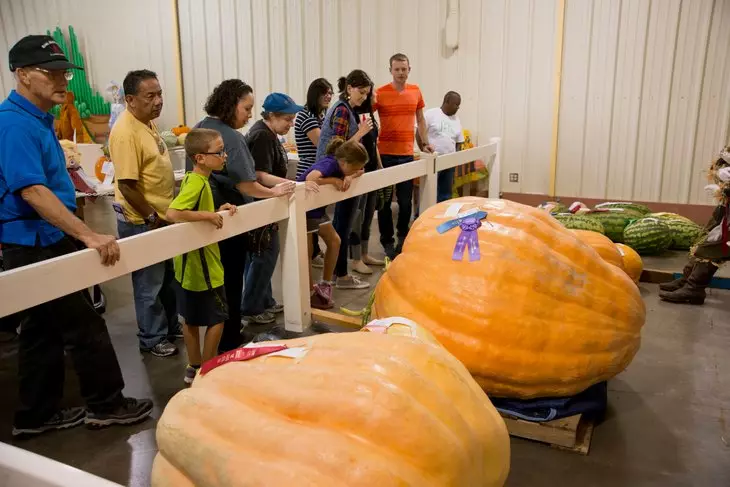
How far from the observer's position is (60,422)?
119 inches

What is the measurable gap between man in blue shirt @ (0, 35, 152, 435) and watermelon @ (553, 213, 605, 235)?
4381 mm

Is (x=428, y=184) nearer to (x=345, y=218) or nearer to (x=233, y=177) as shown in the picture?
(x=345, y=218)

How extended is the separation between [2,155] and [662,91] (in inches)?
304

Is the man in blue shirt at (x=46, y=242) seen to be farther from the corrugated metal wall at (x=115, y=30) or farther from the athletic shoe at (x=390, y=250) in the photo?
the corrugated metal wall at (x=115, y=30)

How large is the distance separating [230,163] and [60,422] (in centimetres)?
164

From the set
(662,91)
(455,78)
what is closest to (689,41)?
(662,91)

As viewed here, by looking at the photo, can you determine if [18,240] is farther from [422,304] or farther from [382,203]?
[382,203]

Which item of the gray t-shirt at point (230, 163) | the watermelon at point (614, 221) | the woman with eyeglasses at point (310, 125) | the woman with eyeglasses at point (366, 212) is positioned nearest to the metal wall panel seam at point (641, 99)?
the watermelon at point (614, 221)

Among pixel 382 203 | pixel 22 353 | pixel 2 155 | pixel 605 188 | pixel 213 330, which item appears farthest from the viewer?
pixel 605 188

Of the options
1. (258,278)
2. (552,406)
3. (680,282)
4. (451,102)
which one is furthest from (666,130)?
(552,406)

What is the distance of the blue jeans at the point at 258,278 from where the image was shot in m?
4.31

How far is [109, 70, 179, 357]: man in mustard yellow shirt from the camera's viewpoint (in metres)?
3.44

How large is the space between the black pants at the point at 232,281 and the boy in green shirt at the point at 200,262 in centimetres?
24

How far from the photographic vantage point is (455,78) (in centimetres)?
895
